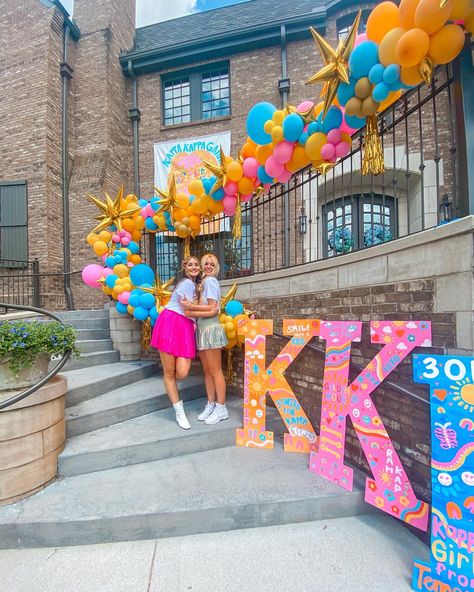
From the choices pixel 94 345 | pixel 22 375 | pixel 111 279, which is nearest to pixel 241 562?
pixel 22 375

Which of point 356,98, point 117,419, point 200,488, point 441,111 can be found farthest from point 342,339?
point 441,111

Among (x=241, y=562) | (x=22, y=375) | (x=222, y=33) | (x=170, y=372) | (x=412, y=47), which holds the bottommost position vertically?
(x=241, y=562)

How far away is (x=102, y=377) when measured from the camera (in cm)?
364

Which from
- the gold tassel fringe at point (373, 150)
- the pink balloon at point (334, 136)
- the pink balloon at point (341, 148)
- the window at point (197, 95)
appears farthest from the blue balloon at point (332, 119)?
the window at point (197, 95)

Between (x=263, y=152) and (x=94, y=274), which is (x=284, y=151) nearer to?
(x=263, y=152)

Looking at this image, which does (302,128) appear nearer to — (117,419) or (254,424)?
(254,424)

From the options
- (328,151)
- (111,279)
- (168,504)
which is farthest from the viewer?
(111,279)

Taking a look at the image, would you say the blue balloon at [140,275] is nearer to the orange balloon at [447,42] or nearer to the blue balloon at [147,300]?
the blue balloon at [147,300]

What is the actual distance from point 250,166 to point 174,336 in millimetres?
1877

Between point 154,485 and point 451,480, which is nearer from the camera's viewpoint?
point 451,480

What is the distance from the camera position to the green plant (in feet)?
7.50

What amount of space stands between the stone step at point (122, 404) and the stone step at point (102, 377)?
0.06m

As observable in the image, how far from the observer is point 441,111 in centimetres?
675

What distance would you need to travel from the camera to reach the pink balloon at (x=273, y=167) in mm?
2820
